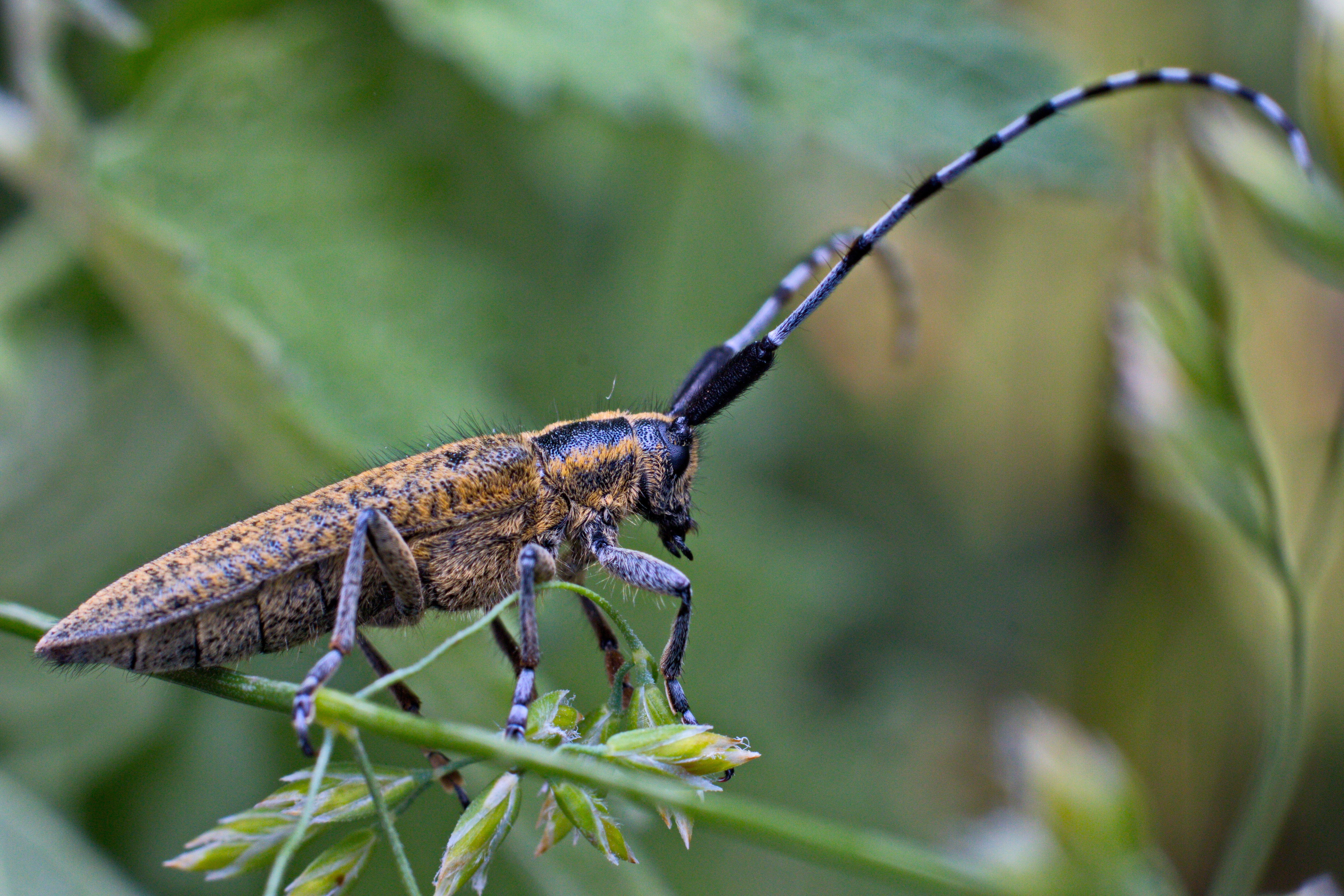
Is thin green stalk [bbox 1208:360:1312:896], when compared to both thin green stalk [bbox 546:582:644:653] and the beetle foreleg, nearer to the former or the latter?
the beetle foreleg

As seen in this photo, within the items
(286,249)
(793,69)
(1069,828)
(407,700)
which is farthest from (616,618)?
(793,69)

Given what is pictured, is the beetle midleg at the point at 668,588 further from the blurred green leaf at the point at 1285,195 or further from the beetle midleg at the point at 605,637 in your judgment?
the blurred green leaf at the point at 1285,195

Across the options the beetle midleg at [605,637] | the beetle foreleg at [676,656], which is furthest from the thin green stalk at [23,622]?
the beetle foreleg at [676,656]

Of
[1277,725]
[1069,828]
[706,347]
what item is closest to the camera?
[1069,828]

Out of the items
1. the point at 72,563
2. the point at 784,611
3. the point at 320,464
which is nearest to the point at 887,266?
the point at 784,611

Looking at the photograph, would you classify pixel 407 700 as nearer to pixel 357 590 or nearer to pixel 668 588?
pixel 357 590

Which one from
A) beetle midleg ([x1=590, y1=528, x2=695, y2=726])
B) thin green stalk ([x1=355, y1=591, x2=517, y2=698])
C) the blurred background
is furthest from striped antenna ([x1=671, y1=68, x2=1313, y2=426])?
thin green stalk ([x1=355, y1=591, x2=517, y2=698])
